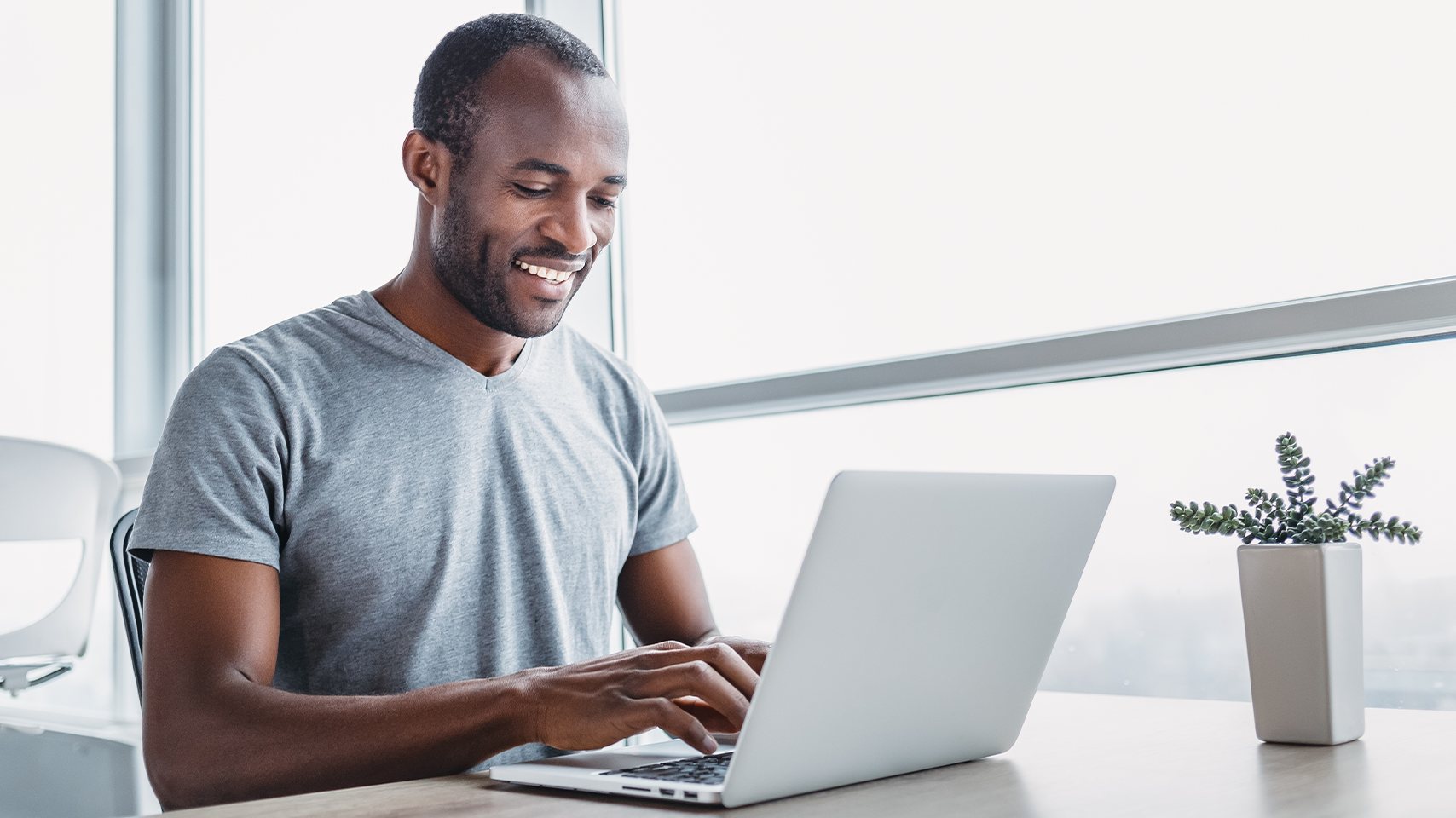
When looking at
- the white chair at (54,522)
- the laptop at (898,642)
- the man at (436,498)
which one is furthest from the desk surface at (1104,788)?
the white chair at (54,522)

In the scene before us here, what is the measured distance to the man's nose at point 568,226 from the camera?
128 centimetres

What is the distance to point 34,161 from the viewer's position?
9.29 ft

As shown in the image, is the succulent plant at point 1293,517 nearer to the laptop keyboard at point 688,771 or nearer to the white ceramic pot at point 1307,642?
the white ceramic pot at point 1307,642

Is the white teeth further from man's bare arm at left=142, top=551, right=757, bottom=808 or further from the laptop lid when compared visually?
the laptop lid

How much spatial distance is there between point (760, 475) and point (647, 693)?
3.50ft

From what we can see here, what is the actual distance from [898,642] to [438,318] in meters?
0.80

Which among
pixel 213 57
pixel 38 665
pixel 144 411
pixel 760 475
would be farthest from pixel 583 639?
pixel 213 57

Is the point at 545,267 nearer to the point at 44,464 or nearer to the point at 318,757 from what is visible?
the point at 318,757

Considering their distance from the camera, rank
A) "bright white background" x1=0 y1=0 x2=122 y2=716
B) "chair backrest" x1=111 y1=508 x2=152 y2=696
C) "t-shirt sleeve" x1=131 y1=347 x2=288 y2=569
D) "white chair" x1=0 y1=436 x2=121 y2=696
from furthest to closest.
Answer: "bright white background" x1=0 y1=0 x2=122 y2=716, "white chair" x1=0 y1=436 x2=121 y2=696, "chair backrest" x1=111 y1=508 x2=152 y2=696, "t-shirt sleeve" x1=131 y1=347 x2=288 y2=569

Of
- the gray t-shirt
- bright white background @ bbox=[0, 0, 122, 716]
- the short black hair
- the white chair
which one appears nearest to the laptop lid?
the gray t-shirt

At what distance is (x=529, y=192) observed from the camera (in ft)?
4.17

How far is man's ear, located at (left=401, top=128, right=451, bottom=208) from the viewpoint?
1.32 meters

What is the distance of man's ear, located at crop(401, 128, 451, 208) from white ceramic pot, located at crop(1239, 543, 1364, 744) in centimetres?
95

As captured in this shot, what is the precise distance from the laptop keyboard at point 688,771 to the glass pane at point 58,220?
251 cm
